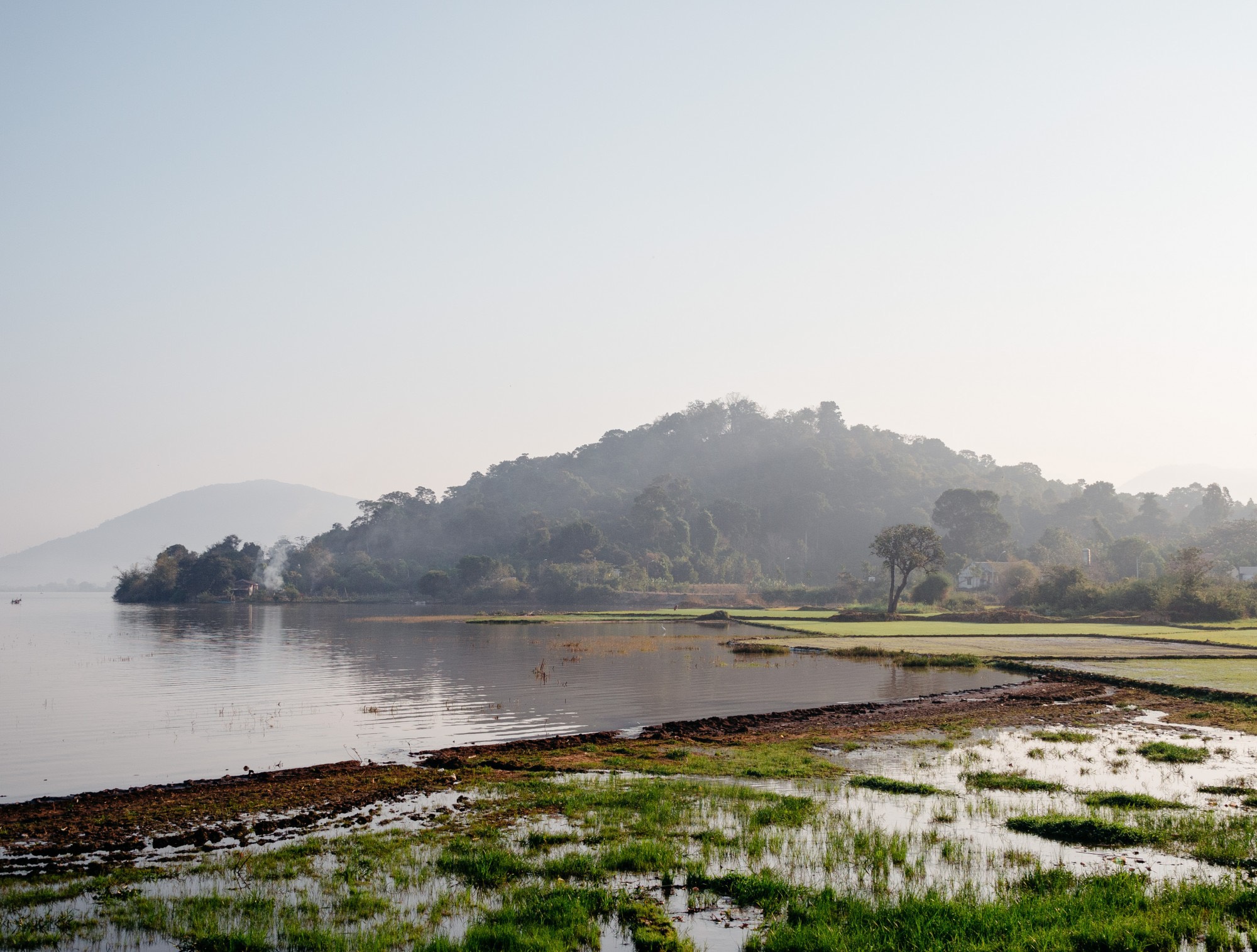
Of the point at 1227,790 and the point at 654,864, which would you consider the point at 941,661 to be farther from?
the point at 654,864

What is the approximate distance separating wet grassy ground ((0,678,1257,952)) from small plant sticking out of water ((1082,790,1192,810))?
8cm

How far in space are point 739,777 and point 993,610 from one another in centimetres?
7349

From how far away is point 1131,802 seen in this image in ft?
48.0

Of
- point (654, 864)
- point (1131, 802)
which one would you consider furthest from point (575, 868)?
point (1131, 802)

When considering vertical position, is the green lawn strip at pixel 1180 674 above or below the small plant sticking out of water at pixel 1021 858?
below

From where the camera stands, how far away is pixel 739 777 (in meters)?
17.7

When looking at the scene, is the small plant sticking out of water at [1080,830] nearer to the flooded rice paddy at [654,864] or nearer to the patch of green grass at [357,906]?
the flooded rice paddy at [654,864]

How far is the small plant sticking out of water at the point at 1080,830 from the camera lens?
40.7 ft

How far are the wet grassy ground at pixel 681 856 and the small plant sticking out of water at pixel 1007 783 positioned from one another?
0.07 meters

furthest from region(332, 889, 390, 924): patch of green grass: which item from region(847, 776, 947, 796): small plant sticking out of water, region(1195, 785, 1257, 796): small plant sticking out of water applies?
region(1195, 785, 1257, 796): small plant sticking out of water

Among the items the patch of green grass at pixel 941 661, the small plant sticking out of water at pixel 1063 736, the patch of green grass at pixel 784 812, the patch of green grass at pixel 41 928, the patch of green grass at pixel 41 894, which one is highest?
the patch of green grass at pixel 41 928

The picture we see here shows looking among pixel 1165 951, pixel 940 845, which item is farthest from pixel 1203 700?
pixel 1165 951

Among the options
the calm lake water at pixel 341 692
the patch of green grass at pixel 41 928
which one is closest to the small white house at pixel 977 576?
the calm lake water at pixel 341 692

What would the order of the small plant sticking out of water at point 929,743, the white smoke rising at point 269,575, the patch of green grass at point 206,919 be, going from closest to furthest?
the patch of green grass at point 206,919 → the small plant sticking out of water at point 929,743 → the white smoke rising at point 269,575
